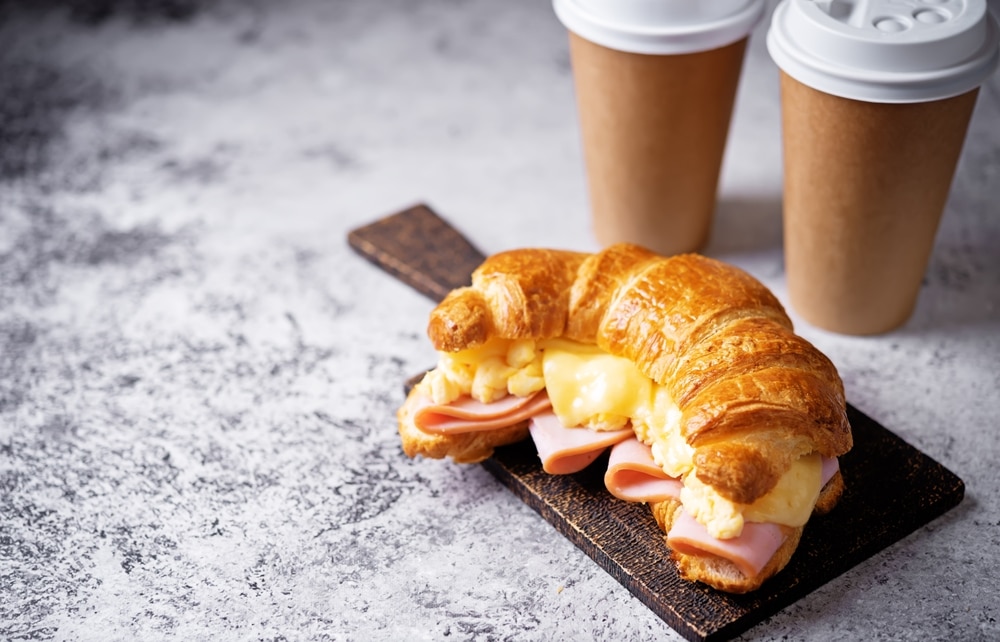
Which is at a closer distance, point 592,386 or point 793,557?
point 793,557

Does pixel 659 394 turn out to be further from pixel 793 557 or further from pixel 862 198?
pixel 862 198

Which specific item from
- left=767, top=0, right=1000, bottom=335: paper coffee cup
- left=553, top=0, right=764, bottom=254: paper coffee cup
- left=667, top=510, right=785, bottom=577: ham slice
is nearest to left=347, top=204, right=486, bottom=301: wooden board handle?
left=553, top=0, right=764, bottom=254: paper coffee cup

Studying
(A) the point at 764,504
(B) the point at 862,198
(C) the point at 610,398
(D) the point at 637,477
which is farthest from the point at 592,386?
(B) the point at 862,198

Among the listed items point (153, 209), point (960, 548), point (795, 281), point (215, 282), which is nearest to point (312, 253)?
point (215, 282)

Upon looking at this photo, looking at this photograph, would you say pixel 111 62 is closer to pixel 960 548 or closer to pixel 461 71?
pixel 461 71

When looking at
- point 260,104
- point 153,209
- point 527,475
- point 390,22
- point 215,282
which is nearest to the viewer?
point 527,475

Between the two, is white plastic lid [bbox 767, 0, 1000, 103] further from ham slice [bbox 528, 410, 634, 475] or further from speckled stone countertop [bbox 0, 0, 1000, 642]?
ham slice [bbox 528, 410, 634, 475]
